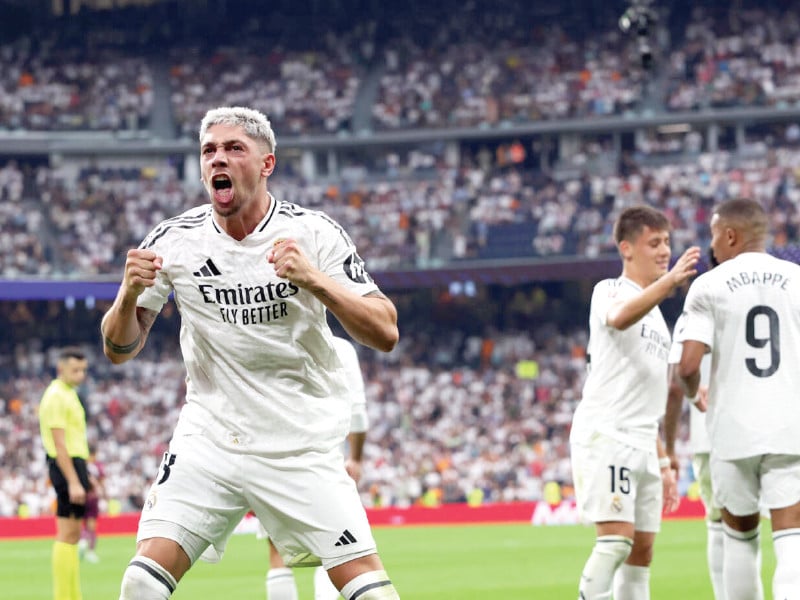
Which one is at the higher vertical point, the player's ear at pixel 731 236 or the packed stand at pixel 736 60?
the packed stand at pixel 736 60

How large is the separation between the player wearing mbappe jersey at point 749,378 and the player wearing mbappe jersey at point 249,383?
91.1 inches

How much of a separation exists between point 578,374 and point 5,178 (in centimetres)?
1682

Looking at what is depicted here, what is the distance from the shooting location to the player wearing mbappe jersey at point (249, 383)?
512cm

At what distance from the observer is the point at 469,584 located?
13750 millimetres

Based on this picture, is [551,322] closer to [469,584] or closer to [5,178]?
[5,178]

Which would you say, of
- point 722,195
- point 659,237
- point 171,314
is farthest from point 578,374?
point 659,237

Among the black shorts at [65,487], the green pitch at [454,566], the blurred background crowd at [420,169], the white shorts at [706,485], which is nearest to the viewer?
the white shorts at [706,485]

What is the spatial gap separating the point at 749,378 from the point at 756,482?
20.3 inches

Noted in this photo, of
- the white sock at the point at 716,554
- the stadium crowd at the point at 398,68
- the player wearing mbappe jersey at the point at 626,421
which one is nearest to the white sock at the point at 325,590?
the player wearing mbappe jersey at the point at 626,421

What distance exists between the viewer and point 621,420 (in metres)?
7.60

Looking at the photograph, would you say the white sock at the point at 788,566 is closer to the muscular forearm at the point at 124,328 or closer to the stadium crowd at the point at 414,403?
the muscular forearm at the point at 124,328

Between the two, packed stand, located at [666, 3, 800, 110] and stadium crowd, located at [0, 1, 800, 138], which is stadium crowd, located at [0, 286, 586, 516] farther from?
packed stand, located at [666, 3, 800, 110]

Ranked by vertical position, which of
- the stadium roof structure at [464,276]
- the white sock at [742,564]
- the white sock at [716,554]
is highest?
the white sock at [742,564]

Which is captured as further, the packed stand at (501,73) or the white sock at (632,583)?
the packed stand at (501,73)
